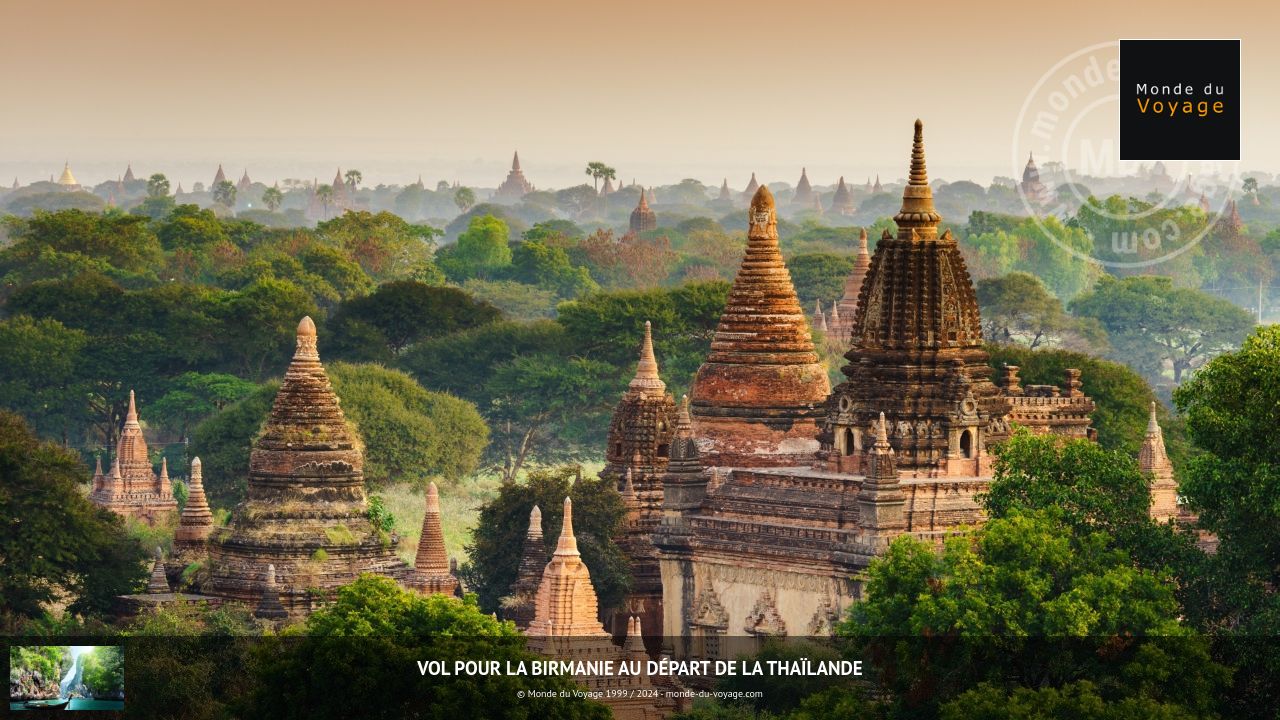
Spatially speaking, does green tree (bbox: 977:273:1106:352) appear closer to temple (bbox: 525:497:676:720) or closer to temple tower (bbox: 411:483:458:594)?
temple tower (bbox: 411:483:458:594)

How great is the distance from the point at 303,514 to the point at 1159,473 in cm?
1258

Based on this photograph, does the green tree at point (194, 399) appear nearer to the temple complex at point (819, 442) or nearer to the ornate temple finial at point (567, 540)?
the temple complex at point (819, 442)

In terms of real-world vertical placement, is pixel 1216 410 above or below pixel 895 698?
above

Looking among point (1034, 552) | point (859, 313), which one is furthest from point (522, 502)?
point (1034, 552)

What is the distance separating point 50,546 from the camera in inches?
2544

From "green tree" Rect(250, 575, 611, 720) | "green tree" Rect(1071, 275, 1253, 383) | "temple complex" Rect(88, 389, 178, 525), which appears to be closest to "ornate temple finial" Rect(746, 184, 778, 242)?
"green tree" Rect(250, 575, 611, 720)

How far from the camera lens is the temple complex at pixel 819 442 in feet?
199

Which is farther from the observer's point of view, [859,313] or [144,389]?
[144,389]

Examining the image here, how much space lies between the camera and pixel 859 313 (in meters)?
65.6

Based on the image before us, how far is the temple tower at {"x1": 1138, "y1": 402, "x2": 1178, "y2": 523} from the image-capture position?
64688 mm

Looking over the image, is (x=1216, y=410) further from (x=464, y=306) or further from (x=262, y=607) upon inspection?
(x=464, y=306)

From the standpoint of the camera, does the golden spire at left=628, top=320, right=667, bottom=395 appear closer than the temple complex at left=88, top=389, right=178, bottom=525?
Yes

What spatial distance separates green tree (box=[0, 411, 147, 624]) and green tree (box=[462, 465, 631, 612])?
6.48 m

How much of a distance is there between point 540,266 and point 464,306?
45.4 meters
